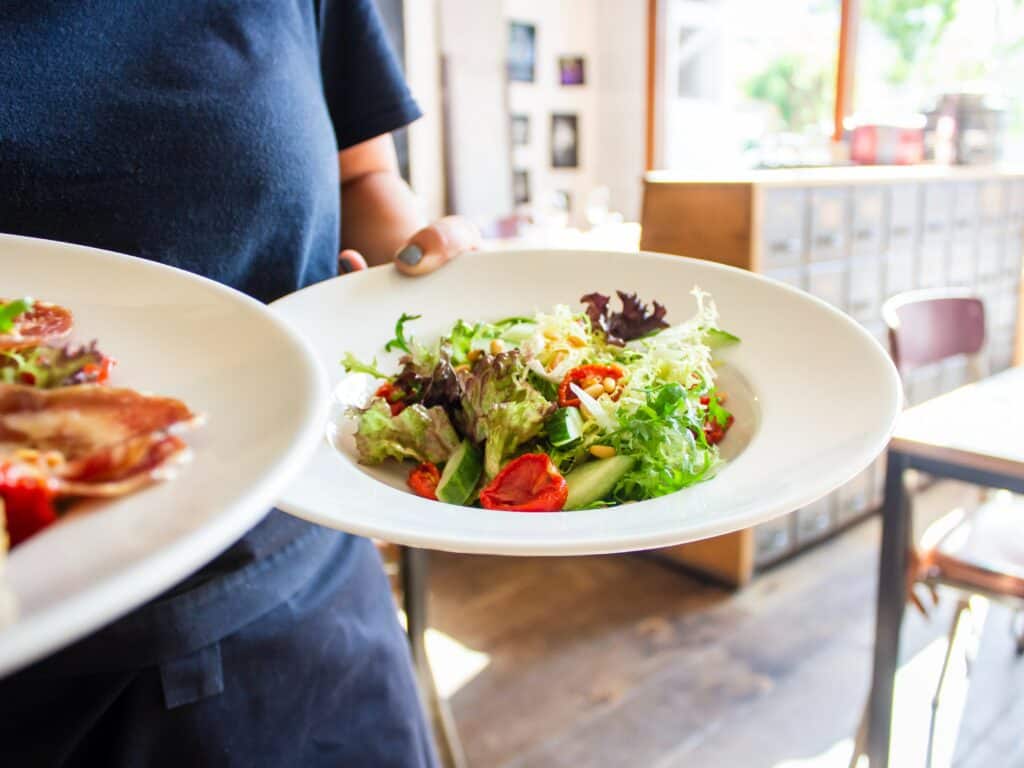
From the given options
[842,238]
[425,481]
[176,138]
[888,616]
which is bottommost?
[888,616]

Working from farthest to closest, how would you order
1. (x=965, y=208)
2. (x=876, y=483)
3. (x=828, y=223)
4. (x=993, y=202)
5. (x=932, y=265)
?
1. (x=993, y=202)
2. (x=965, y=208)
3. (x=932, y=265)
4. (x=876, y=483)
5. (x=828, y=223)

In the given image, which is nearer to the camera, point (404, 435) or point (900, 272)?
point (404, 435)

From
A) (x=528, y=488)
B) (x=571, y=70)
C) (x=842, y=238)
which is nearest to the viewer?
(x=528, y=488)

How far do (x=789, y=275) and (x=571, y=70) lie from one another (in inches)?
124

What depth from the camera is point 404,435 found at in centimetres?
74

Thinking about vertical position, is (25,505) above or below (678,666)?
above

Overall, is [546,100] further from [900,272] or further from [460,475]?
[460,475]

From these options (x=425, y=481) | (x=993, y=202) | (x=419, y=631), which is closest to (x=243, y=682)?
(x=425, y=481)

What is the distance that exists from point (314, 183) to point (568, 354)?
306mm

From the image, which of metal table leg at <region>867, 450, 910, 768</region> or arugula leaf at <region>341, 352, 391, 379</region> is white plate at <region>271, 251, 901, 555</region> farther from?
metal table leg at <region>867, 450, 910, 768</region>

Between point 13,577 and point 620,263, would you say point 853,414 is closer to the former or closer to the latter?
point 620,263

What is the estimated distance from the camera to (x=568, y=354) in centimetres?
85

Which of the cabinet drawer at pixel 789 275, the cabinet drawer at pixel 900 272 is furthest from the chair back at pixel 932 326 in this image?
the cabinet drawer at pixel 900 272

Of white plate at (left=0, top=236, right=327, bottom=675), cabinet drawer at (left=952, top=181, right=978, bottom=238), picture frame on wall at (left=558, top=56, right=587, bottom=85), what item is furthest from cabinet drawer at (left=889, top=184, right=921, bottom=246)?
white plate at (left=0, top=236, right=327, bottom=675)
